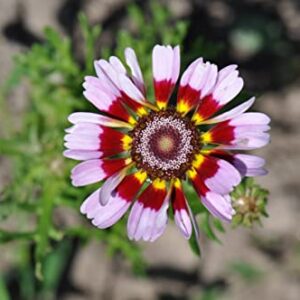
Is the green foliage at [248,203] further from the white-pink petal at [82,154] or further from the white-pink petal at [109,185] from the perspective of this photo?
the white-pink petal at [82,154]

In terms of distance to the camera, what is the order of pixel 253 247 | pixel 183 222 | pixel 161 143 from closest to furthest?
pixel 183 222 → pixel 161 143 → pixel 253 247

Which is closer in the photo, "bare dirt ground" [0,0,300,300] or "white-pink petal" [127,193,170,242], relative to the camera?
"white-pink petal" [127,193,170,242]

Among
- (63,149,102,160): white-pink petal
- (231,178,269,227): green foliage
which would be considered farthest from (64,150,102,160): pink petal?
(231,178,269,227): green foliage

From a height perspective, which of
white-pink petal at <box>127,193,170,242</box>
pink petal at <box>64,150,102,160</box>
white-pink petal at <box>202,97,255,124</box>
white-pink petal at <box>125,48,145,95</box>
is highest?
white-pink petal at <box>125,48,145,95</box>

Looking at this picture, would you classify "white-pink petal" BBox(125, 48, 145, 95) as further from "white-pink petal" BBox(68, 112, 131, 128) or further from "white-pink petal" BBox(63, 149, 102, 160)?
"white-pink petal" BBox(63, 149, 102, 160)

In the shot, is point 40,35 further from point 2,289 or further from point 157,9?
point 2,289

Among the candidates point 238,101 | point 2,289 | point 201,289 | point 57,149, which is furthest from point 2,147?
point 201,289

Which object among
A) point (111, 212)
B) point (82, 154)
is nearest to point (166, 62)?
point (82, 154)

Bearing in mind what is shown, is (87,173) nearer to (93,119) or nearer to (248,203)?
(93,119)
